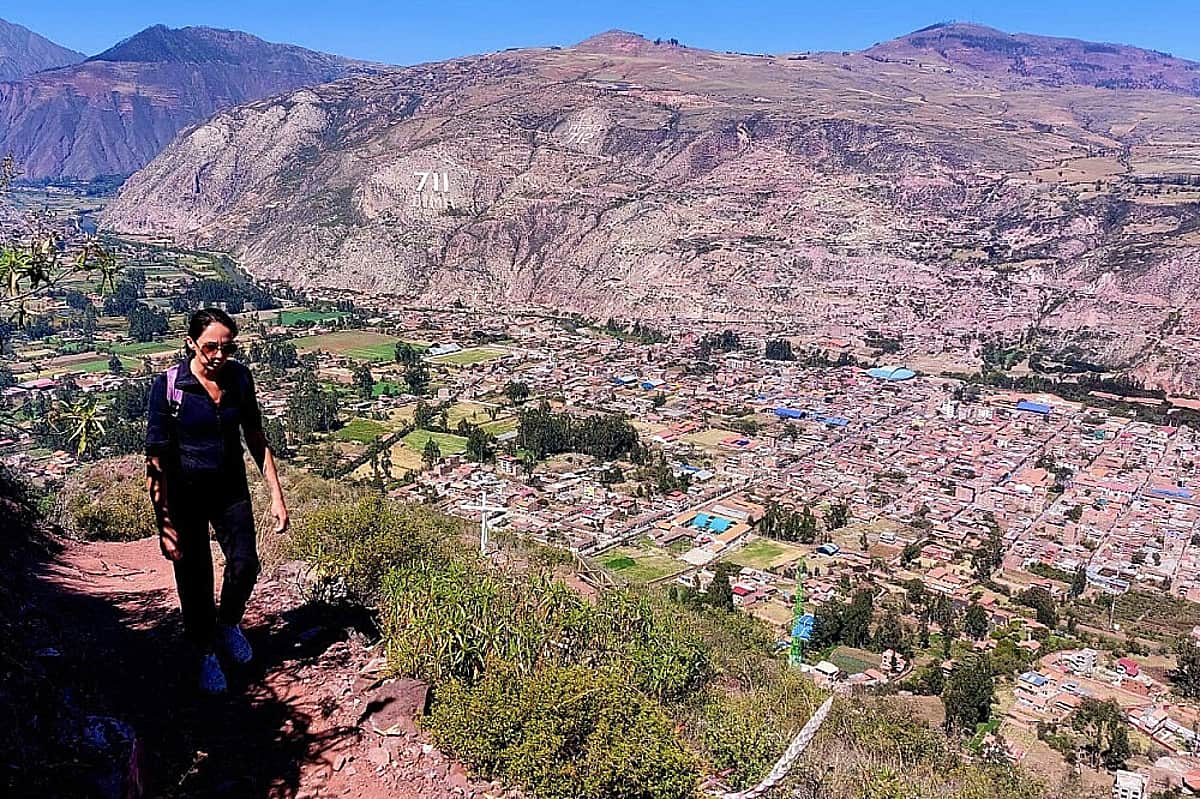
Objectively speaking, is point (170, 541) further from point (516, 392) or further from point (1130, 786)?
point (516, 392)

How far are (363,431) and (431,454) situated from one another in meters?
5.87

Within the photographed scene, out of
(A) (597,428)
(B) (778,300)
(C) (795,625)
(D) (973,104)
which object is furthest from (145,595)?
(D) (973,104)

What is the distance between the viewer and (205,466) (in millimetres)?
4430

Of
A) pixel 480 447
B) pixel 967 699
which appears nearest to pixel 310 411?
pixel 480 447

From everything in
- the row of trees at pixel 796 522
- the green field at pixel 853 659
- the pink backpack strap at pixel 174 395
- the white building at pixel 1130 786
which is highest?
the pink backpack strap at pixel 174 395

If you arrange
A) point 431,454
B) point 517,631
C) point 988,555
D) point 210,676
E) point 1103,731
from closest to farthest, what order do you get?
point 210,676
point 517,631
point 1103,731
point 988,555
point 431,454

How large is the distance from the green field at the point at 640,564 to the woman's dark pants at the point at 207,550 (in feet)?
78.5

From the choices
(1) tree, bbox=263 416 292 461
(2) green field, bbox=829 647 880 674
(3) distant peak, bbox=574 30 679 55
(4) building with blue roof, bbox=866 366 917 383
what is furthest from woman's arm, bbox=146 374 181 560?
(3) distant peak, bbox=574 30 679 55

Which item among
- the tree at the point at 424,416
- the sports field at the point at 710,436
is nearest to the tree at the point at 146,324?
the tree at the point at 424,416

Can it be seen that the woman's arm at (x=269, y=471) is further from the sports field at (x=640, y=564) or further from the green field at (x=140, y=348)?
the green field at (x=140, y=348)

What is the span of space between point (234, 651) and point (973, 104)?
140468 millimetres

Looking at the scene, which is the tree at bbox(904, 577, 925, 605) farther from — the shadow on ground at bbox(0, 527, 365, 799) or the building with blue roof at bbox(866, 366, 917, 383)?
the building with blue roof at bbox(866, 366, 917, 383)

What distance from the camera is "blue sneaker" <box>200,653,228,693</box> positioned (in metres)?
5.01

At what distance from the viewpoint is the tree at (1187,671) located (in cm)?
2347
